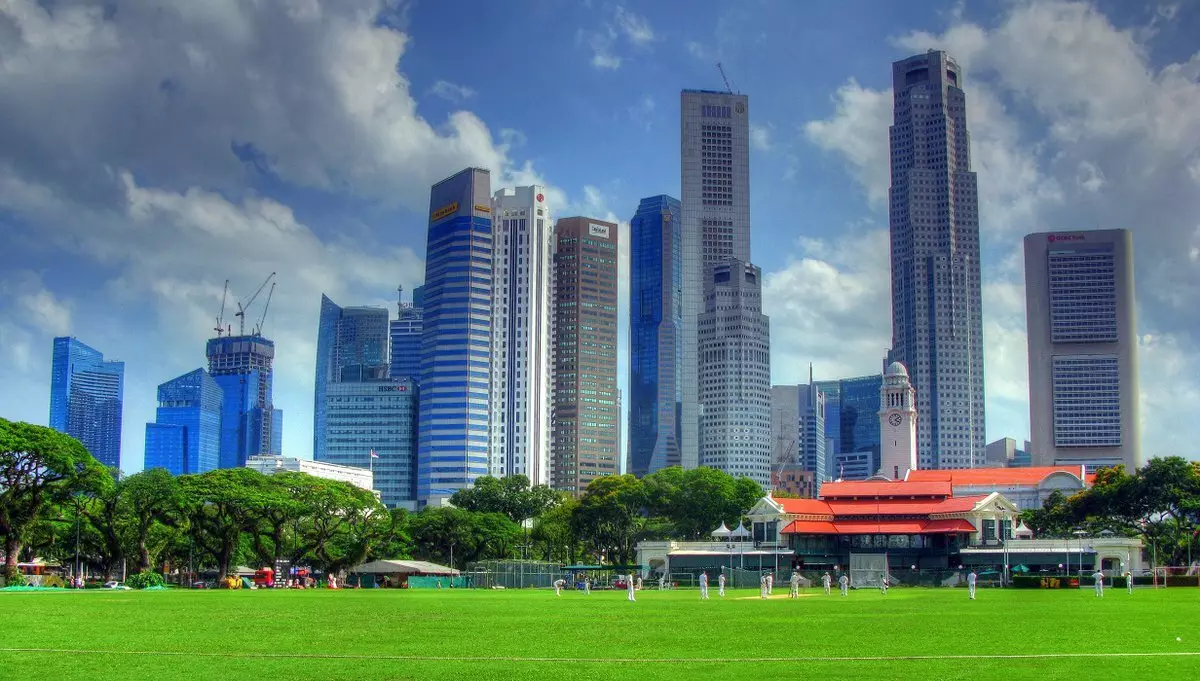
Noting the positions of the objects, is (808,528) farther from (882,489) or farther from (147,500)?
(147,500)

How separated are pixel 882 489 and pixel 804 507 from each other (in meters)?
11.2

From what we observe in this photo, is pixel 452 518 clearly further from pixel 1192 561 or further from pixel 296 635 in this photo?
pixel 296 635

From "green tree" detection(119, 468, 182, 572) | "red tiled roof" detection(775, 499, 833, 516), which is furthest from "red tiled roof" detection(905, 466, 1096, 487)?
"green tree" detection(119, 468, 182, 572)

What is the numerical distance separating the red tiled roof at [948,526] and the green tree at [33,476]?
8148cm

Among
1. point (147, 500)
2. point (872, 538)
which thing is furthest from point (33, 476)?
point (872, 538)

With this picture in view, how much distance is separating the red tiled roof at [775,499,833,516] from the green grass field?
85.6 metres

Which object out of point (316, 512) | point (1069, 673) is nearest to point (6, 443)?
point (316, 512)

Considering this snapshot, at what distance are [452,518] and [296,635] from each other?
110 meters

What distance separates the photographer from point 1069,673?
26.1 metres

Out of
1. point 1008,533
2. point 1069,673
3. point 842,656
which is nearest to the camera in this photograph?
point 1069,673

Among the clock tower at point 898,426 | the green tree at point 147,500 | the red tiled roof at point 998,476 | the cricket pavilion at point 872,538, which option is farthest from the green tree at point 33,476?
the clock tower at point 898,426

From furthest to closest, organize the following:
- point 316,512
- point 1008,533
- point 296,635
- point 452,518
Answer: point 452,518 → point 1008,533 → point 316,512 → point 296,635

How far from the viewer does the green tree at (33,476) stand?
308 feet

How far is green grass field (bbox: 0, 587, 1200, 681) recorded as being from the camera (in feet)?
87.8
